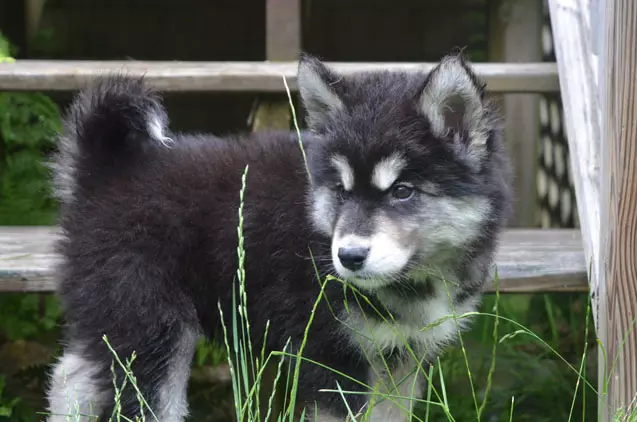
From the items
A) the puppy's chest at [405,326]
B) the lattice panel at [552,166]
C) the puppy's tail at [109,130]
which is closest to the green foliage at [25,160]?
the puppy's tail at [109,130]

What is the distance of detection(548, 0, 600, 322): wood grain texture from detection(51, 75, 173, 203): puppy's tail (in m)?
1.60

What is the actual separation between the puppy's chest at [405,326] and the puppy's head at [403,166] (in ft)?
0.49

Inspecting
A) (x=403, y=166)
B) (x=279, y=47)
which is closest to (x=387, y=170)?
(x=403, y=166)

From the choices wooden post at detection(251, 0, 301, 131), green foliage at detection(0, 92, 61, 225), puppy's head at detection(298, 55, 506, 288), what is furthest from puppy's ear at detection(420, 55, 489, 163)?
green foliage at detection(0, 92, 61, 225)

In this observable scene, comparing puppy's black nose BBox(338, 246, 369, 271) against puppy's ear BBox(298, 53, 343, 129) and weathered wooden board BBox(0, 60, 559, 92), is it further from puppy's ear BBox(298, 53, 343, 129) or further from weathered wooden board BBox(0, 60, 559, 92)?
weathered wooden board BBox(0, 60, 559, 92)

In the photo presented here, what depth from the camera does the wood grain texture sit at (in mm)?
3785

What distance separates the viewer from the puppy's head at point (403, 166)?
10.5 ft

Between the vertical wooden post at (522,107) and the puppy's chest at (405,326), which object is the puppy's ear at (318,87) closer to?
the puppy's chest at (405,326)

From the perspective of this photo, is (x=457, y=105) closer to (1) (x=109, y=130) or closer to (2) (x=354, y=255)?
(2) (x=354, y=255)

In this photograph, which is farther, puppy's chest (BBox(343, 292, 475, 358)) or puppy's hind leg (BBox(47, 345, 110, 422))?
puppy's hind leg (BBox(47, 345, 110, 422))

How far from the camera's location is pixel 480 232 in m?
3.40

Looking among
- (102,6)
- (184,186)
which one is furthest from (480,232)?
(102,6)

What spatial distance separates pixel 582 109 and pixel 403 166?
122 cm

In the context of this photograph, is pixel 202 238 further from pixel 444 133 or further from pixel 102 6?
pixel 102 6
